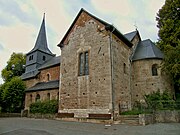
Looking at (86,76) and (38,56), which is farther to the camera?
(38,56)

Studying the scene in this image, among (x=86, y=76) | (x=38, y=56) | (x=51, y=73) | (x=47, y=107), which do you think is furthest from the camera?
(x=38, y=56)

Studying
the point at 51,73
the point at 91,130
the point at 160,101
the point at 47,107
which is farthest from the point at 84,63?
the point at 51,73

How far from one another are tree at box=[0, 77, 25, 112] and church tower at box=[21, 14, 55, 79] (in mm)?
4585

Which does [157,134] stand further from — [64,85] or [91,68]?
[64,85]

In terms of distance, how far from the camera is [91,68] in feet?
56.7

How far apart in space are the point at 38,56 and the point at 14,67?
12.6 metres

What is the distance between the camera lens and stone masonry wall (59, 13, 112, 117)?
628 inches

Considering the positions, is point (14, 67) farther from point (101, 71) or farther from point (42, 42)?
point (101, 71)

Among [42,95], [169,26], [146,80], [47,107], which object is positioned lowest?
[47,107]

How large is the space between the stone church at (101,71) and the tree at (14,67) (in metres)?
21.6

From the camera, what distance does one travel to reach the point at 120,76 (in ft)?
56.6

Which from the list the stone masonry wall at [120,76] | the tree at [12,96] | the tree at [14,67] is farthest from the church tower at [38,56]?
the stone masonry wall at [120,76]

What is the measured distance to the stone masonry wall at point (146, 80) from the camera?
1844cm

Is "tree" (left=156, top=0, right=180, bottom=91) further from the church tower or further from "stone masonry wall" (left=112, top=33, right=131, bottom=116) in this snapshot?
the church tower
